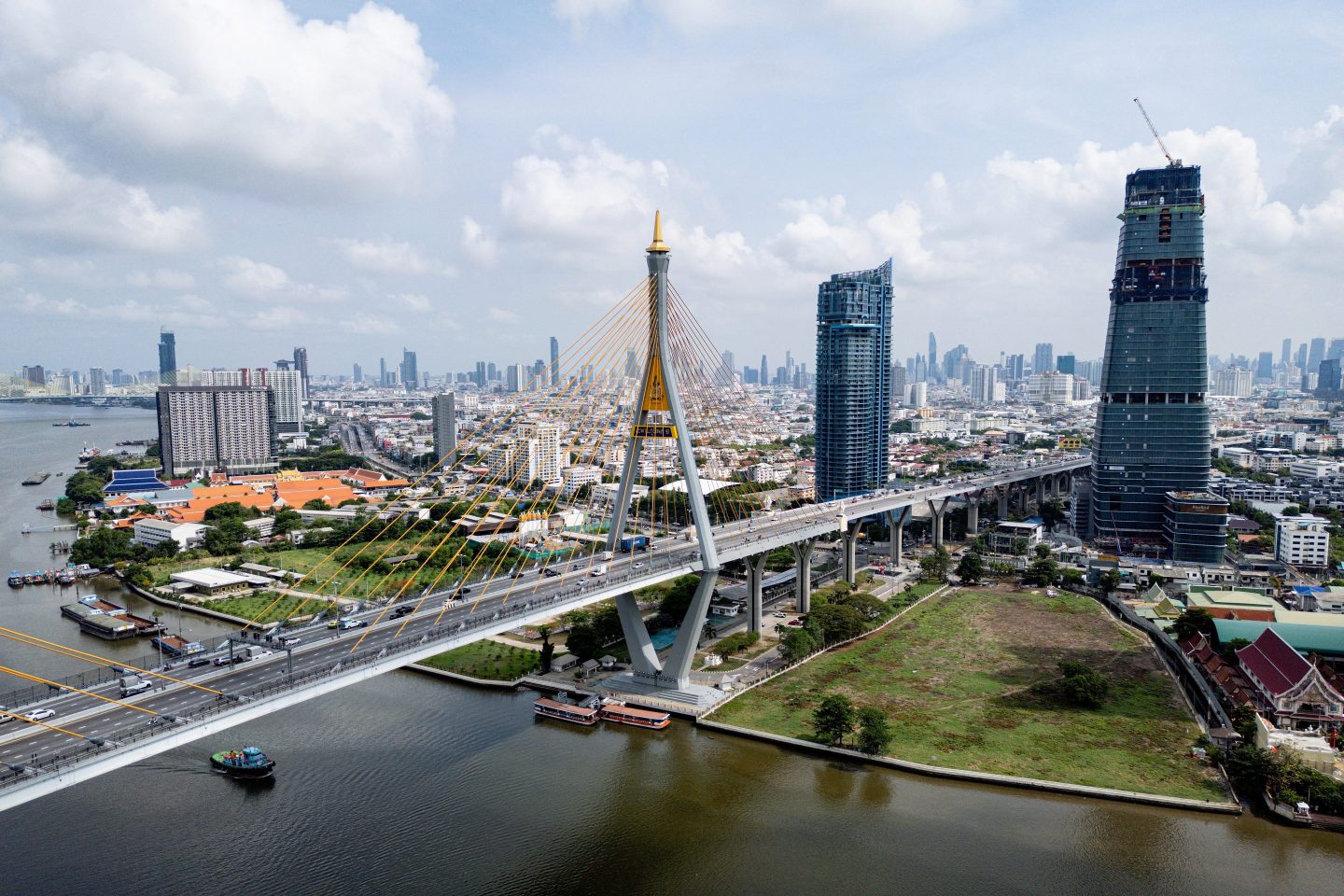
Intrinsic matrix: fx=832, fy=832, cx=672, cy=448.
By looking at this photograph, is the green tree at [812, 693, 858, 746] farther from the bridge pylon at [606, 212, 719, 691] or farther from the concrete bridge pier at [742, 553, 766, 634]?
the concrete bridge pier at [742, 553, 766, 634]

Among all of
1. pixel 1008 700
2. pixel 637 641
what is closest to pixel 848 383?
pixel 1008 700

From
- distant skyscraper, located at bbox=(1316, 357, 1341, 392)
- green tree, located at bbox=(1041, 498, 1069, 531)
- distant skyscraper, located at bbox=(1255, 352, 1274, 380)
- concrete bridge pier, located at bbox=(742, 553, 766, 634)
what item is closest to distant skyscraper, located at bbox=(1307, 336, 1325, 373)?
distant skyscraper, located at bbox=(1255, 352, 1274, 380)

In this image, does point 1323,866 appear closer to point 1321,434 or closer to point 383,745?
point 383,745

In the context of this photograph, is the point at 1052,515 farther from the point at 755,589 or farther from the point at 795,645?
the point at 795,645

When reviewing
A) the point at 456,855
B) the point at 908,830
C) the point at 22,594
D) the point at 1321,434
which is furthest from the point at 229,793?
the point at 1321,434

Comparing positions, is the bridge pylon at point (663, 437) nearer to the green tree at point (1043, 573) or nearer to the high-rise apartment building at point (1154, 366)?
the green tree at point (1043, 573)

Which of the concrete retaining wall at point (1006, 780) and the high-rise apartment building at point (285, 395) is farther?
the high-rise apartment building at point (285, 395)

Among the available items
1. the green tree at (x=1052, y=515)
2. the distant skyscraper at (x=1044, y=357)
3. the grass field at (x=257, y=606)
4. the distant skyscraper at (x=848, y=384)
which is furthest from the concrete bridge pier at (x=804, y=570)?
the distant skyscraper at (x=1044, y=357)
